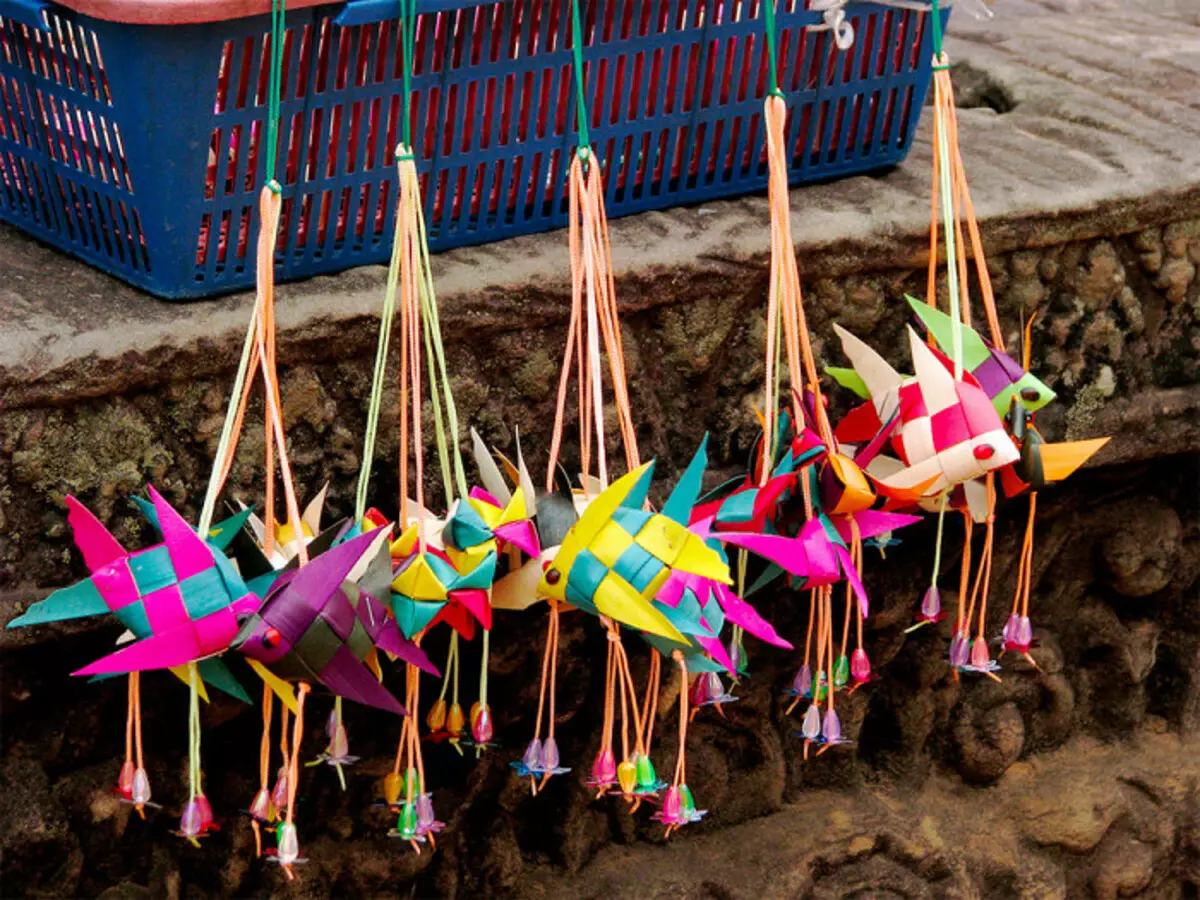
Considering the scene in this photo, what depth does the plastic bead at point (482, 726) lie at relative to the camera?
1.43 meters

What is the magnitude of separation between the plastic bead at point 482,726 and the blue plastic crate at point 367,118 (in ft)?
1.24

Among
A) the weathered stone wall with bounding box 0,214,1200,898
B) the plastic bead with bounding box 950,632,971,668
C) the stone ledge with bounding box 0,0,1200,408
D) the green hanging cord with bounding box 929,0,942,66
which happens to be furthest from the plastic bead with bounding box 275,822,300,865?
the green hanging cord with bounding box 929,0,942,66

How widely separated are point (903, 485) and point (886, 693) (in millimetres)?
516

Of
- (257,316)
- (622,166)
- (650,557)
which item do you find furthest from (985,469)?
(257,316)

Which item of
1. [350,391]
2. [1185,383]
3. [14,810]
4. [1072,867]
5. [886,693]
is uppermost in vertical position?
[350,391]

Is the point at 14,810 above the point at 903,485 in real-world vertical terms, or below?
below

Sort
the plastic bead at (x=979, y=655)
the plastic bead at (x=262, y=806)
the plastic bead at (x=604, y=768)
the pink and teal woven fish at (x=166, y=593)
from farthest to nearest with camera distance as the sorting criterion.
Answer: the plastic bead at (x=979, y=655) → the plastic bead at (x=604, y=768) → the plastic bead at (x=262, y=806) → the pink and teal woven fish at (x=166, y=593)

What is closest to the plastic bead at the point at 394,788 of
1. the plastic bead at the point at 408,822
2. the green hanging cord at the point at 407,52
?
the plastic bead at the point at 408,822

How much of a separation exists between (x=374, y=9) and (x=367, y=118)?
0.33 ft

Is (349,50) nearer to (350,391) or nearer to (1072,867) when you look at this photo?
(350,391)

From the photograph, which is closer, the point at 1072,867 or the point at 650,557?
the point at 650,557

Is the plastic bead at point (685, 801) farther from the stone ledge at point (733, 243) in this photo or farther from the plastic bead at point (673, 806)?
the stone ledge at point (733, 243)

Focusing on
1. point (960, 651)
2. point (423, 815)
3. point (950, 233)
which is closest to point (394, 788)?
point (423, 815)

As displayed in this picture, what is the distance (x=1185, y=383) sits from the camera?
1828mm
